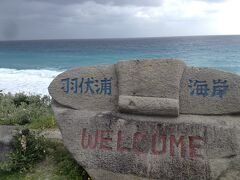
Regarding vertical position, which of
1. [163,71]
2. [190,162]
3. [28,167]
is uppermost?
[163,71]

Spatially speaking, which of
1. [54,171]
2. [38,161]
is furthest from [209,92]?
[38,161]

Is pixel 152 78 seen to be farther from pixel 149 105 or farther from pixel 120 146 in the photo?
pixel 120 146

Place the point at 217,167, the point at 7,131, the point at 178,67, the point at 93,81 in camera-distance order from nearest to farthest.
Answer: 1. the point at 217,167
2. the point at 178,67
3. the point at 93,81
4. the point at 7,131

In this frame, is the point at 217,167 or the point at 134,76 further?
the point at 134,76

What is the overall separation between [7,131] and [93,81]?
1.72m

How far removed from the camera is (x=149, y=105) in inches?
164

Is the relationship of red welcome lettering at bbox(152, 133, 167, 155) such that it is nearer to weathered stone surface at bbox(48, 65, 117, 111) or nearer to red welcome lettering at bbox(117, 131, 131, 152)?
red welcome lettering at bbox(117, 131, 131, 152)

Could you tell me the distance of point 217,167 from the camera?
398 centimetres

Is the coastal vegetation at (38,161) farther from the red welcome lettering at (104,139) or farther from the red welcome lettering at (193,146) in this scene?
the red welcome lettering at (193,146)

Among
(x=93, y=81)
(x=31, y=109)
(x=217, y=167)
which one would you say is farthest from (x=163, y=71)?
(x=31, y=109)

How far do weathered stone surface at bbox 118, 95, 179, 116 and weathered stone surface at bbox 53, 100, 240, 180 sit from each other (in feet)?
0.33

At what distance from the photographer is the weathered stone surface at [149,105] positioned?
4.12m

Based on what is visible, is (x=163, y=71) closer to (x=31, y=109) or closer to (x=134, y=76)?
(x=134, y=76)

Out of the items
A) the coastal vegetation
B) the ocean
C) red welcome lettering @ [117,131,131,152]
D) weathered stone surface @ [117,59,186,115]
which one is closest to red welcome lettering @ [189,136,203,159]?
weathered stone surface @ [117,59,186,115]
